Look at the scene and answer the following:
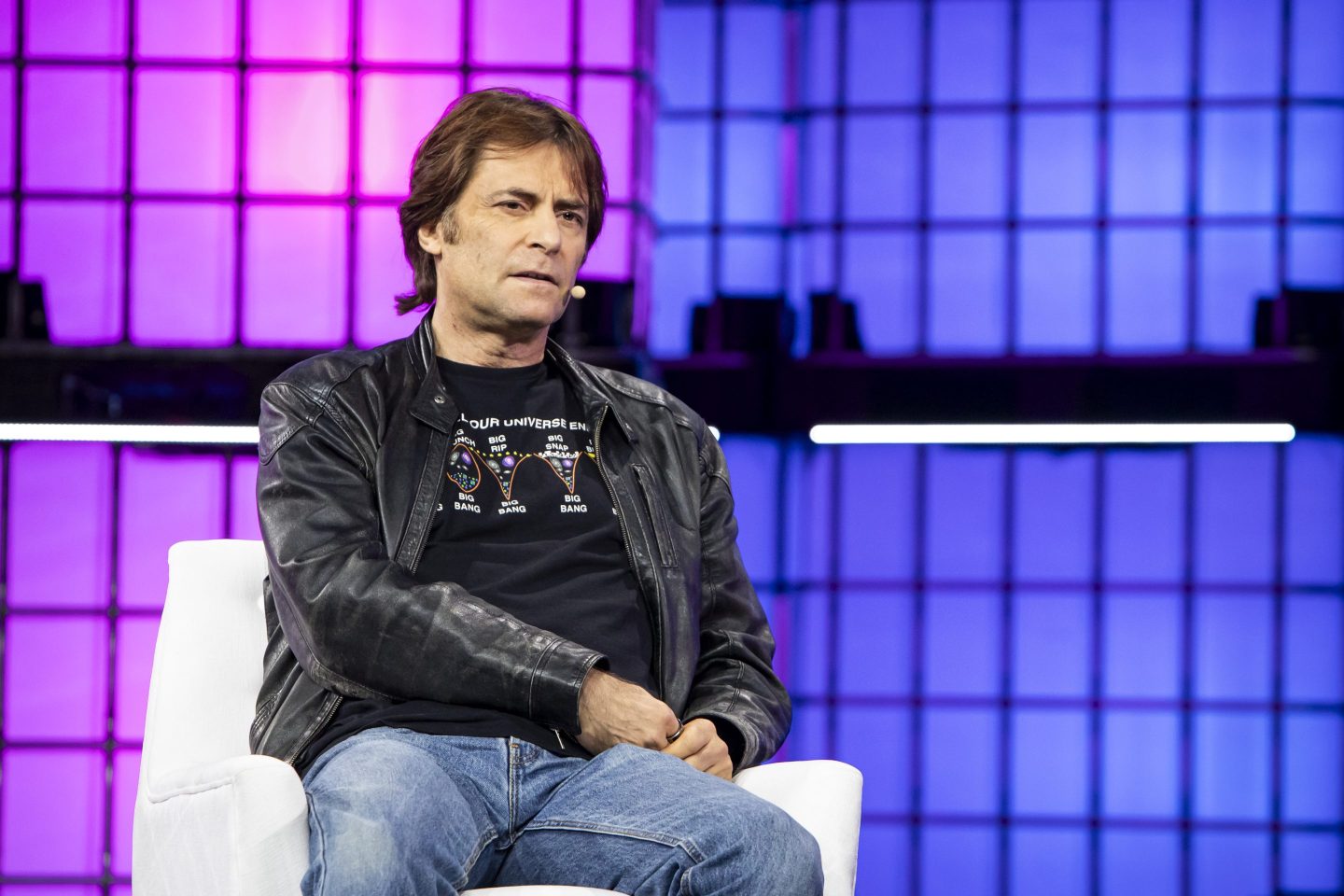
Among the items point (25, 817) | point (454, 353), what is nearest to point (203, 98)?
point (25, 817)

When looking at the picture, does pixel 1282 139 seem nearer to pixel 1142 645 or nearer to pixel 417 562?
pixel 1142 645

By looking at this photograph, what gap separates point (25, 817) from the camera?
Answer: 477cm

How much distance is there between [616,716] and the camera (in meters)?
1.83

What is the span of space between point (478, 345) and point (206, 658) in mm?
589

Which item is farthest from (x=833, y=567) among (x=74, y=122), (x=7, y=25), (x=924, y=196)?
(x=7, y=25)

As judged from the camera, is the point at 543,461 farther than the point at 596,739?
Yes

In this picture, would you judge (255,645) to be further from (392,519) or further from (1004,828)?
(1004,828)

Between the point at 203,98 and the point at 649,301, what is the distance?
1615 millimetres

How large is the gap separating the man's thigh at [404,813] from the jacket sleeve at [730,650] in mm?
377

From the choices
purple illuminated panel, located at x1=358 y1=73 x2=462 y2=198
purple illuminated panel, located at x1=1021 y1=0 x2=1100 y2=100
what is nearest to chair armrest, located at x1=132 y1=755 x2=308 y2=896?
purple illuminated panel, located at x1=358 y1=73 x2=462 y2=198

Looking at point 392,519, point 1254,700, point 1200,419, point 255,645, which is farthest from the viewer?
point 1254,700

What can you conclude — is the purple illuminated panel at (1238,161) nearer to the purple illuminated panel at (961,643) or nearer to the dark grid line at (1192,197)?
the dark grid line at (1192,197)

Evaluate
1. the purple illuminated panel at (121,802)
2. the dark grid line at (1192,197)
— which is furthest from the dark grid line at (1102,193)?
the purple illuminated panel at (121,802)

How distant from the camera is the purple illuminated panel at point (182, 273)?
15.8 ft
